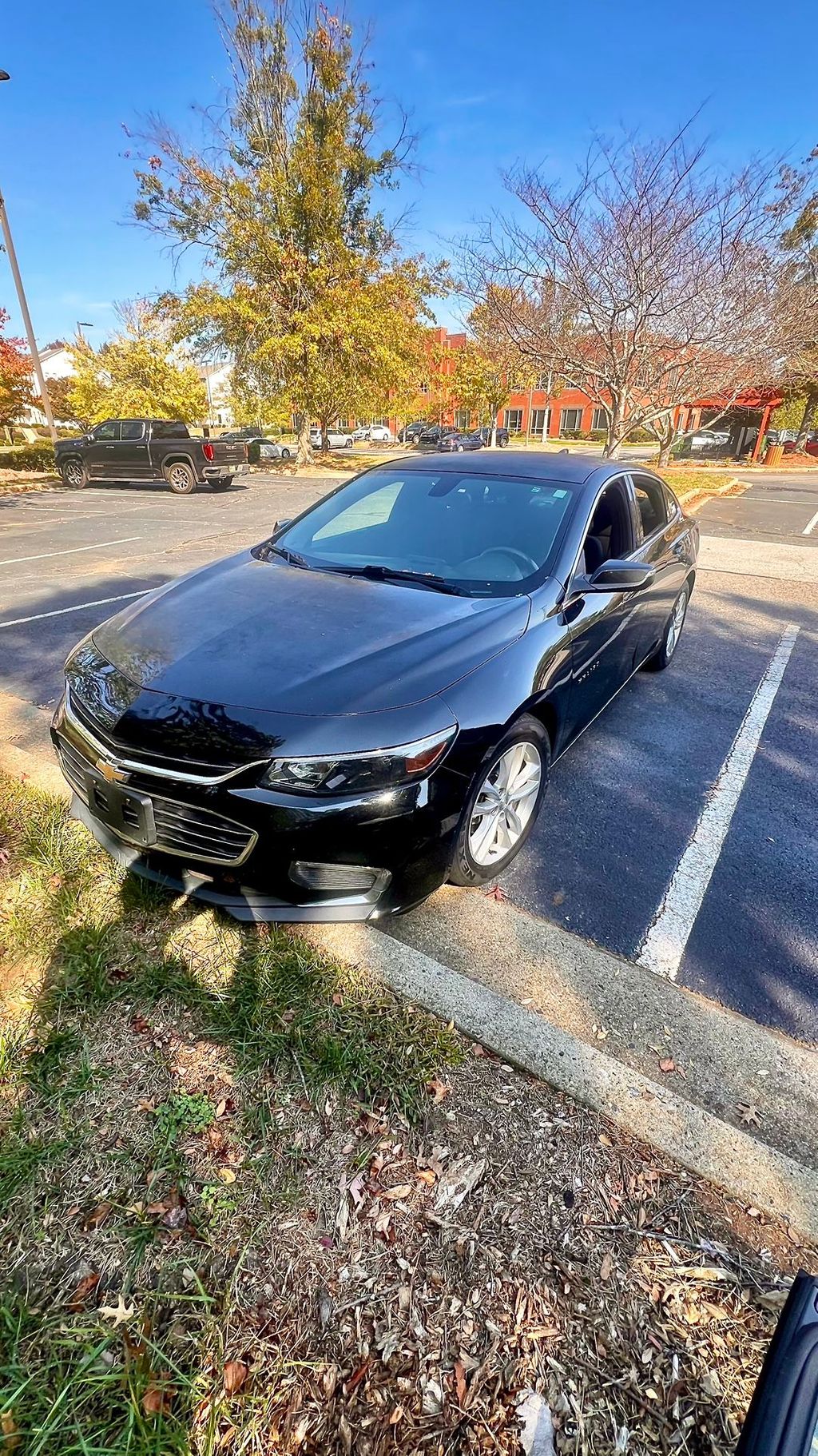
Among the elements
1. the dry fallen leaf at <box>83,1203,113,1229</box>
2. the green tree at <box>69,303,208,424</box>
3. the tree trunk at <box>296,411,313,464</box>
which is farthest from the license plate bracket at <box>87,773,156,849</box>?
the green tree at <box>69,303,208,424</box>

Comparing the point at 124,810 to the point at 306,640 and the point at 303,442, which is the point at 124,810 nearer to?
the point at 306,640

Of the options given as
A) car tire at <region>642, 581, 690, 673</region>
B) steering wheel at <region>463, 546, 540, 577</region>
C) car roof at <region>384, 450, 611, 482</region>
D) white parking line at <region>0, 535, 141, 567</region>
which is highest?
car roof at <region>384, 450, 611, 482</region>

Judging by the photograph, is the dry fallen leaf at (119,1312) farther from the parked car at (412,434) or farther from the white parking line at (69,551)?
the parked car at (412,434)

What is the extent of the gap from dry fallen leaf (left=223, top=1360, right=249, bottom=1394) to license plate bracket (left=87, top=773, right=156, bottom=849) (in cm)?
127

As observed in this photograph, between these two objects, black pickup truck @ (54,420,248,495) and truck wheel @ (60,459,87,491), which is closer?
black pickup truck @ (54,420,248,495)

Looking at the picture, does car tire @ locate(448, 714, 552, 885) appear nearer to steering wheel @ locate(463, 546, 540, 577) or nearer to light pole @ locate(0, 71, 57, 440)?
steering wheel @ locate(463, 546, 540, 577)

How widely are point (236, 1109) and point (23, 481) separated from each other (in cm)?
2317

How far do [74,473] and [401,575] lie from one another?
20.0 meters

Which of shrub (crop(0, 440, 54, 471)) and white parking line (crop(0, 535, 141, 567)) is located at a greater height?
shrub (crop(0, 440, 54, 471))

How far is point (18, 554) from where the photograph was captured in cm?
961

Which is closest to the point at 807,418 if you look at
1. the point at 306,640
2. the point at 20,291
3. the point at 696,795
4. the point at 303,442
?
the point at 303,442

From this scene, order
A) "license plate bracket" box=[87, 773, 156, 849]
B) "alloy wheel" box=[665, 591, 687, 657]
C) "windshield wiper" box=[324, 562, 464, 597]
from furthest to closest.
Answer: "alloy wheel" box=[665, 591, 687, 657] → "windshield wiper" box=[324, 562, 464, 597] → "license plate bracket" box=[87, 773, 156, 849]

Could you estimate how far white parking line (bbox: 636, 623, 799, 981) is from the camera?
94.9 inches

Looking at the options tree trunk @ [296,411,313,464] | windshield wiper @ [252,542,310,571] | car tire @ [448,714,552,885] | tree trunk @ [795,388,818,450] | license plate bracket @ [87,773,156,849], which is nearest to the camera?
license plate bracket @ [87,773,156,849]
